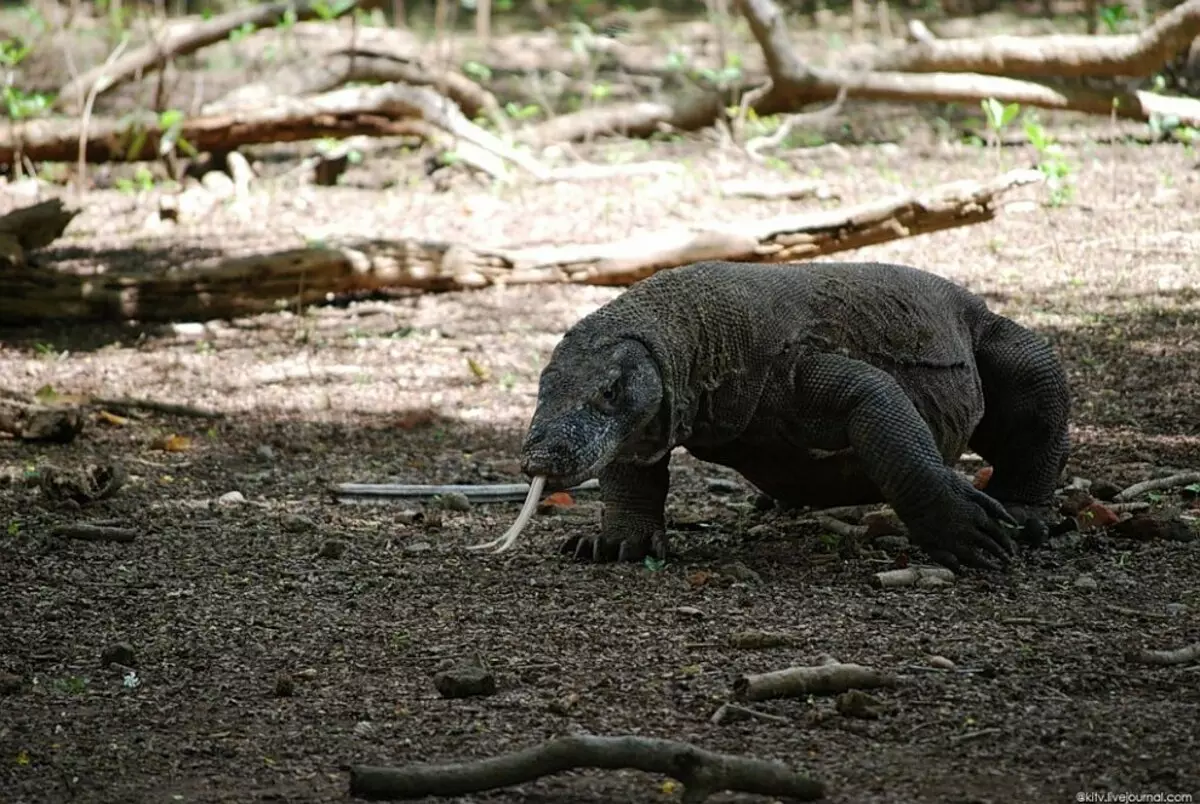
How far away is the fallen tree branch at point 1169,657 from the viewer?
10.6ft

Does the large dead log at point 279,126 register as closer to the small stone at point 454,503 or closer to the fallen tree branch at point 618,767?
the small stone at point 454,503

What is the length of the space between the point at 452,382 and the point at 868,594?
3295mm

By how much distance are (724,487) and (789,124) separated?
17.8ft

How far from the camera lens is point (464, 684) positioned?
325 centimetres

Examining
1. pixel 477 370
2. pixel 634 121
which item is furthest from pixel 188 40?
pixel 477 370

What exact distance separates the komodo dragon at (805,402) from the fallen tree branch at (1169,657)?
79cm

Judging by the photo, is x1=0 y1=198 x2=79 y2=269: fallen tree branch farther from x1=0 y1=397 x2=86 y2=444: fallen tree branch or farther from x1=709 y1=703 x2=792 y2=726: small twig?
x1=709 y1=703 x2=792 y2=726: small twig

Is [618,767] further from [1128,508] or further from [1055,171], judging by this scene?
[1055,171]

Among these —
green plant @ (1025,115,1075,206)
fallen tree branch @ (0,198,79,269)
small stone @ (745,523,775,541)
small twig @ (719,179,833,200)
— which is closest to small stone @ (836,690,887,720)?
small stone @ (745,523,775,541)

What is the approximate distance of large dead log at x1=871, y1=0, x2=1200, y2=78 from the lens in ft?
30.0

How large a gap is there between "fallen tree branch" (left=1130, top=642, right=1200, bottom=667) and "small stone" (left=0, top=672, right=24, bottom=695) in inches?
89.6

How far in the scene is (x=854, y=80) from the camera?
33.3 feet

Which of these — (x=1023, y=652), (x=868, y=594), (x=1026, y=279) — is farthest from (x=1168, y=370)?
(x=1023, y=652)

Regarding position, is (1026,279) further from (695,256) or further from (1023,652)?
(1023,652)
